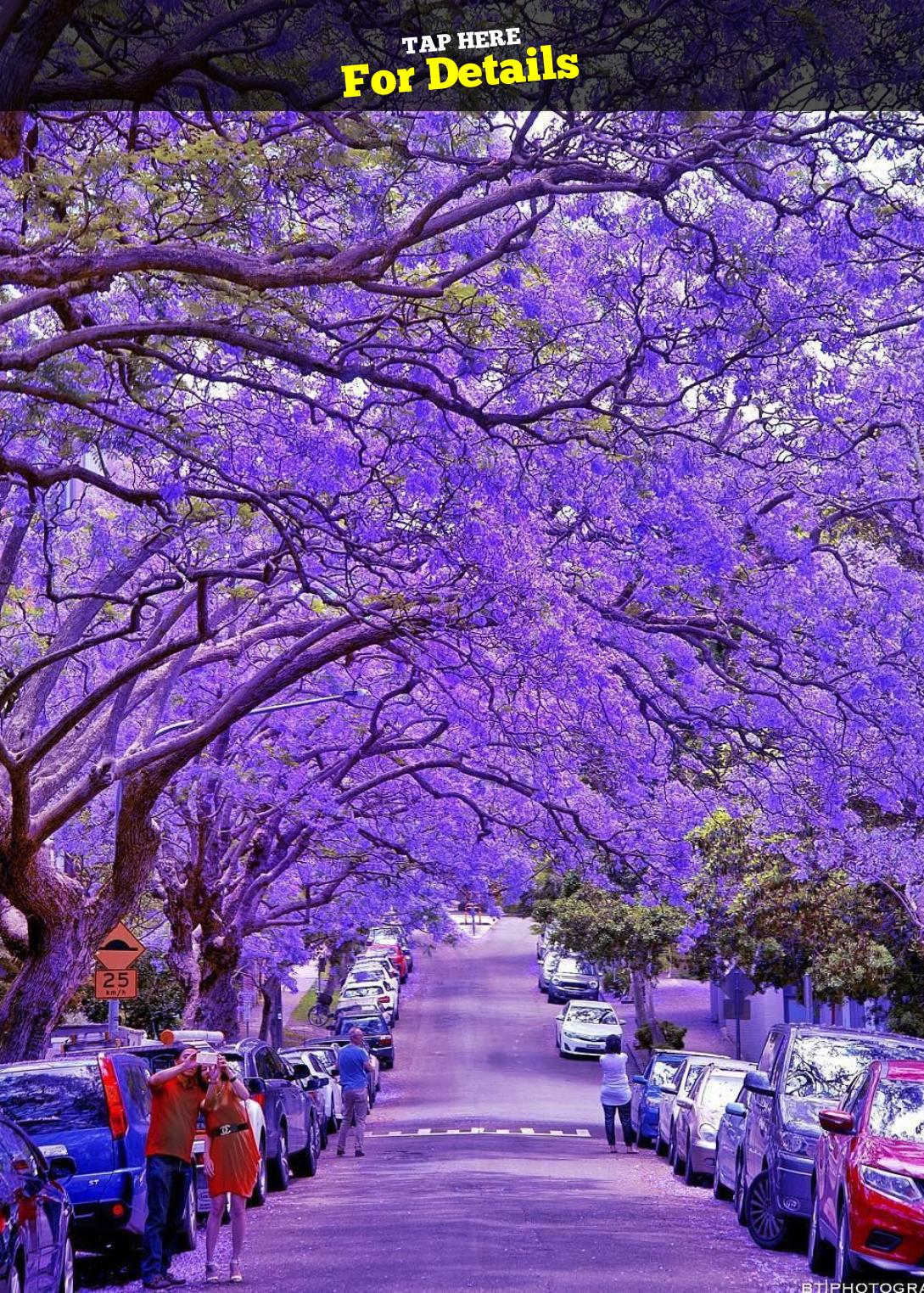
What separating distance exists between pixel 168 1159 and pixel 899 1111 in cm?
524

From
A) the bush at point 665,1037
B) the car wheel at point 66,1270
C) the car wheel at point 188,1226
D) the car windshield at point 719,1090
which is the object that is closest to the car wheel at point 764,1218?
the car wheel at point 188,1226

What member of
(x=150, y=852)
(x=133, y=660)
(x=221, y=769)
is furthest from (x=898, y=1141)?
(x=221, y=769)

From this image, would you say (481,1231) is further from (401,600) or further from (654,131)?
(654,131)

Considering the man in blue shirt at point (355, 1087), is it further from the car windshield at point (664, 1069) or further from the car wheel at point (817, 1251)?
the car wheel at point (817, 1251)

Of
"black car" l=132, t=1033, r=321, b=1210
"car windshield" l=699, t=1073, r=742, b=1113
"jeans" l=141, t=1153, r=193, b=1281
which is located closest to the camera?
"jeans" l=141, t=1153, r=193, b=1281

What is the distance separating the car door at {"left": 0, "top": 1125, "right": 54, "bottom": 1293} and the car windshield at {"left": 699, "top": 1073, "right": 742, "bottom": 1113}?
13269 mm

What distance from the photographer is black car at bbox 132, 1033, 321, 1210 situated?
63.8ft

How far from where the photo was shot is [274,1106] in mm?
21266

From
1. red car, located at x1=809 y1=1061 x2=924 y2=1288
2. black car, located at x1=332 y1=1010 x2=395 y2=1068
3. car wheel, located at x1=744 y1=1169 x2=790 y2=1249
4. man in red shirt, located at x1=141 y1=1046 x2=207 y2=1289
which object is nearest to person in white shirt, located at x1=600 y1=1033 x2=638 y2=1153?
car wheel, located at x1=744 y1=1169 x2=790 y2=1249

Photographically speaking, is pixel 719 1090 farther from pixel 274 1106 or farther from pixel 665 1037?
pixel 665 1037

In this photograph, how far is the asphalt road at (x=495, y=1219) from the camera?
13344 mm

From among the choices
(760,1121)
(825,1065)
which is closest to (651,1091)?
(760,1121)

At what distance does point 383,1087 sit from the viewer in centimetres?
4531

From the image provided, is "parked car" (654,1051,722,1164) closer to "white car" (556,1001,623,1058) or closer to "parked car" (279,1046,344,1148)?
"parked car" (279,1046,344,1148)
